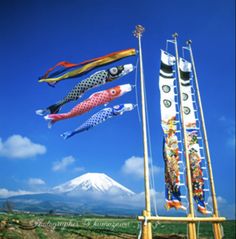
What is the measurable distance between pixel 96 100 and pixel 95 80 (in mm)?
854

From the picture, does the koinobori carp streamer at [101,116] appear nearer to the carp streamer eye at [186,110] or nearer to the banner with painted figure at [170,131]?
the banner with painted figure at [170,131]

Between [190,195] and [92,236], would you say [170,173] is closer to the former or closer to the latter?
[190,195]

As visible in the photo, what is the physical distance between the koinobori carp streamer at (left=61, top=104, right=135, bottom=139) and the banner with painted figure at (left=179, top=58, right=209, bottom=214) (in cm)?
302

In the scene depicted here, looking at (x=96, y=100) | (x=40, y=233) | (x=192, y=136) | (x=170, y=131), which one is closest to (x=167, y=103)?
(x=170, y=131)

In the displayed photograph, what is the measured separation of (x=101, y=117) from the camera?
1101 centimetres

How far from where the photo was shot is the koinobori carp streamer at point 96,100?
11188mm

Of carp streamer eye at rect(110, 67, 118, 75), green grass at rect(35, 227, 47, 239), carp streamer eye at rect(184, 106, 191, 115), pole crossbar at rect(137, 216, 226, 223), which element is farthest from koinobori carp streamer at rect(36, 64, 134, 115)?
green grass at rect(35, 227, 47, 239)

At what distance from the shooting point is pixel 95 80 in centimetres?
1141

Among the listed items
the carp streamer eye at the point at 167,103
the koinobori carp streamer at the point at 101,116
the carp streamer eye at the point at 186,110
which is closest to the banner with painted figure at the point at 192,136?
A: the carp streamer eye at the point at 186,110

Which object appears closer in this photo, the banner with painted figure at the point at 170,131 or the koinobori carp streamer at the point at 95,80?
the banner with painted figure at the point at 170,131

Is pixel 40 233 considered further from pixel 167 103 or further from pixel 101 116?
pixel 167 103

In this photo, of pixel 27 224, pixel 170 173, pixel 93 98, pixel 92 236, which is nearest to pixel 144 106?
pixel 93 98

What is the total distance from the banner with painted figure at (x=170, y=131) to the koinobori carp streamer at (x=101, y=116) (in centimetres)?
160

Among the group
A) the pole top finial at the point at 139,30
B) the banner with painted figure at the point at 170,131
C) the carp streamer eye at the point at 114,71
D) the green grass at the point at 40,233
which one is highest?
the pole top finial at the point at 139,30
